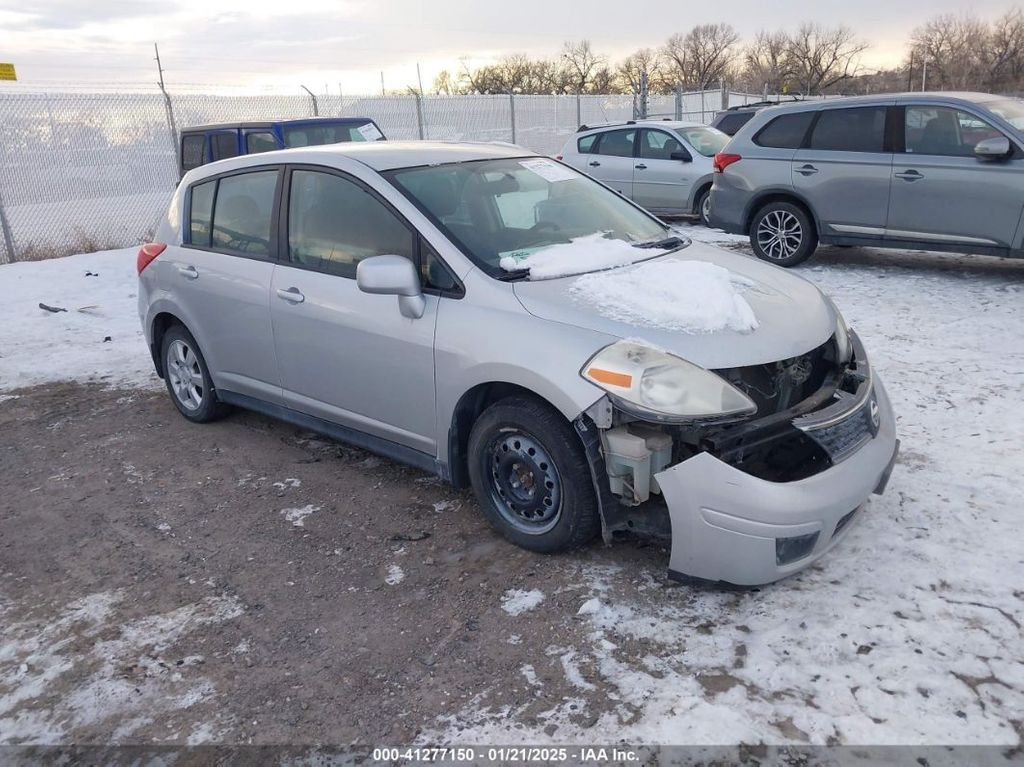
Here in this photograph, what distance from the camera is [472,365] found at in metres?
3.48

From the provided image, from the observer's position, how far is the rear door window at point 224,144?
1120 cm

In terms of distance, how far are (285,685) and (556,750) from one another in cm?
101

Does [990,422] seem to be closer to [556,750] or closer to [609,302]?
[609,302]

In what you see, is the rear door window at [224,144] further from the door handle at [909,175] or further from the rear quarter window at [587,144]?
the door handle at [909,175]

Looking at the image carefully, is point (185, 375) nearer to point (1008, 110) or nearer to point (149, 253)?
point (149, 253)

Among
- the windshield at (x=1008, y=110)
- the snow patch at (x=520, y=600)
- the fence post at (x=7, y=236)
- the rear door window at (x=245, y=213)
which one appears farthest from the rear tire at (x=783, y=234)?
the fence post at (x=7, y=236)

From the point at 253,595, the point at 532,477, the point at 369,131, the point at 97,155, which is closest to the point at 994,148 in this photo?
the point at 532,477

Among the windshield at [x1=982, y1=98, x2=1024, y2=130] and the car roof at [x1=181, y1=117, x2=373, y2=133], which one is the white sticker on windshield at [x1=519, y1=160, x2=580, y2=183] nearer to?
the windshield at [x1=982, y1=98, x2=1024, y2=130]

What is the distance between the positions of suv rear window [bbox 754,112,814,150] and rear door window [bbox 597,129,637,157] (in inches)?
154

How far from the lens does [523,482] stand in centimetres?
352

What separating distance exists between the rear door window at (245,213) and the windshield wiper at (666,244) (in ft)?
6.77

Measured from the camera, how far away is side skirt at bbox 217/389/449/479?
391 centimetres

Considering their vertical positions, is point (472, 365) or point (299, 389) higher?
point (472, 365)

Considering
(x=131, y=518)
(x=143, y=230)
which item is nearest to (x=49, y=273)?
(x=143, y=230)
